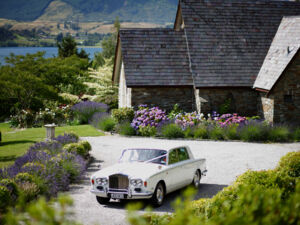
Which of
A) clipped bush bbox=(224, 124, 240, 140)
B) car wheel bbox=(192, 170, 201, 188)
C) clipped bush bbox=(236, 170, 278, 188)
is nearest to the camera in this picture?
clipped bush bbox=(236, 170, 278, 188)

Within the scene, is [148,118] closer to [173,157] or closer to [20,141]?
[20,141]

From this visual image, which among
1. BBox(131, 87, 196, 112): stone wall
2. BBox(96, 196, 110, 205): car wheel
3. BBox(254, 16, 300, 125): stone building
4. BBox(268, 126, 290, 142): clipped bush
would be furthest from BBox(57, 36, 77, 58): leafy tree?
BBox(96, 196, 110, 205): car wheel

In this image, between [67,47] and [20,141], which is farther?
[67,47]

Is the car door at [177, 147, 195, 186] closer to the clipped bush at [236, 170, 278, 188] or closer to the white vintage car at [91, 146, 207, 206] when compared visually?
the white vintage car at [91, 146, 207, 206]

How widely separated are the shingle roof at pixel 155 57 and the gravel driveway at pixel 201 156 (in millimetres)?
3956

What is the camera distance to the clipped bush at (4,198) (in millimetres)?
8969

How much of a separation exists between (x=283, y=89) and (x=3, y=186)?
1630cm

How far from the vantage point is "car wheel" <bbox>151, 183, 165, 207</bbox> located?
10086 millimetres

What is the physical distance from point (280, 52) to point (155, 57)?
6.94 meters

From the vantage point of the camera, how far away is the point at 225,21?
25969 millimetres

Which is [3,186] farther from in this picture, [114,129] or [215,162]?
[114,129]

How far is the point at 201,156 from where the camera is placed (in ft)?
55.3

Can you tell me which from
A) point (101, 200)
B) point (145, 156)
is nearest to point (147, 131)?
point (145, 156)

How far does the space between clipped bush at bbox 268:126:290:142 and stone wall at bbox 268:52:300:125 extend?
184 centimetres
